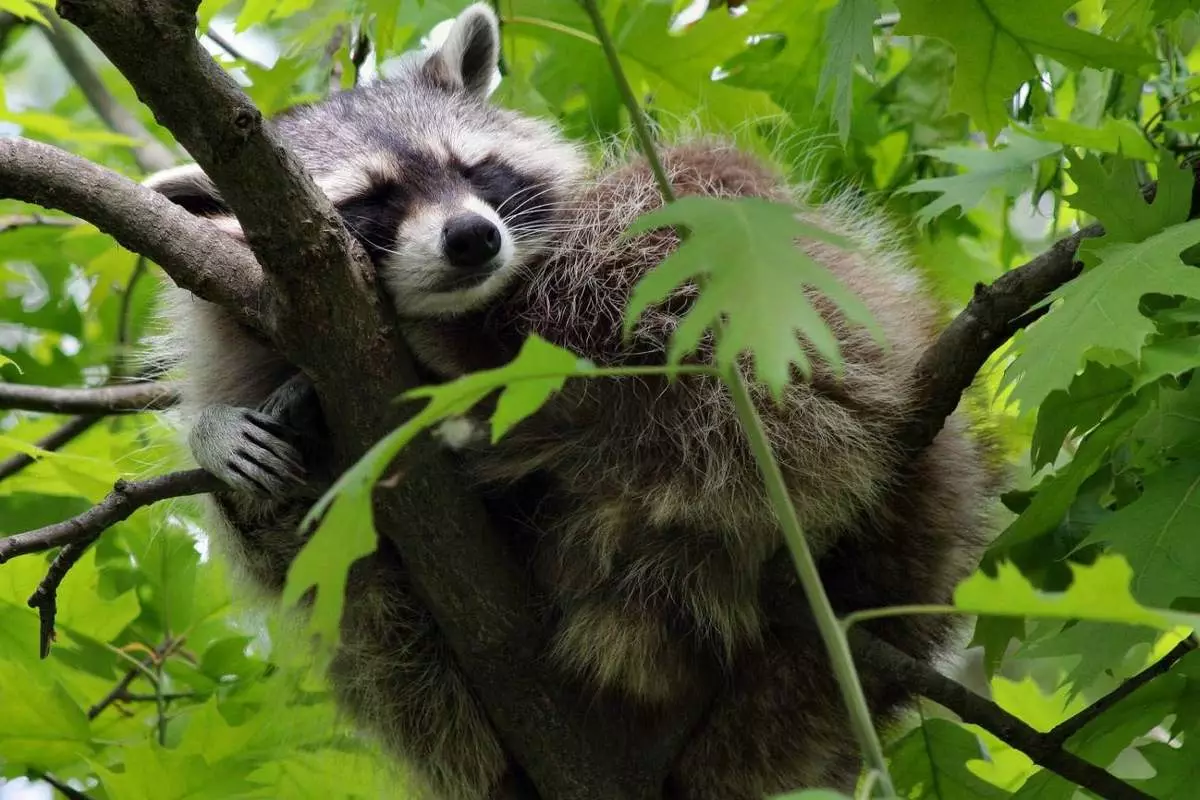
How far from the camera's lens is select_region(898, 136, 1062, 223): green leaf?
310 centimetres

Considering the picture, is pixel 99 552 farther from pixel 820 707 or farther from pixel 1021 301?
pixel 1021 301

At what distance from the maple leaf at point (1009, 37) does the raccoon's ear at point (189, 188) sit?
185 centimetres

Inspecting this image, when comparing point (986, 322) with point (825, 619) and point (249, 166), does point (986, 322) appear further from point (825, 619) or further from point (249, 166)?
point (249, 166)

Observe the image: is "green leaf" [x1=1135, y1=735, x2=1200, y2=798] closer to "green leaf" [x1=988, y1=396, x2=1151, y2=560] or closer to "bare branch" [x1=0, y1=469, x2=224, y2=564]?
"green leaf" [x1=988, y1=396, x2=1151, y2=560]

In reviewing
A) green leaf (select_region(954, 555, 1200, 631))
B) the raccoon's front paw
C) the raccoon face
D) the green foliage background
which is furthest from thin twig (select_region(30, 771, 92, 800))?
green leaf (select_region(954, 555, 1200, 631))

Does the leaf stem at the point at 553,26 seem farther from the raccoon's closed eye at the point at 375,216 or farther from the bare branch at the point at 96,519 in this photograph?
the bare branch at the point at 96,519

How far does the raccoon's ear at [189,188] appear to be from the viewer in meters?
3.40

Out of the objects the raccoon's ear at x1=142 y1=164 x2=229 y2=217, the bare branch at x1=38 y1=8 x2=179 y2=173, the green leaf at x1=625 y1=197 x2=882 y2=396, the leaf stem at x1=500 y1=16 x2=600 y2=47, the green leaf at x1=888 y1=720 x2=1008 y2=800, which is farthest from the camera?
the bare branch at x1=38 y1=8 x2=179 y2=173

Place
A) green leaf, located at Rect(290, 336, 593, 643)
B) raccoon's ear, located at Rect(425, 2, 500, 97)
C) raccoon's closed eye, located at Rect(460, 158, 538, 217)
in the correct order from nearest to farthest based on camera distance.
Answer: green leaf, located at Rect(290, 336, 593, 643)
raccoon's closed eye, located at Rect(460, 158, 538, 217)
raccoon's ear, located at Rect(425, 2, 500, 97)

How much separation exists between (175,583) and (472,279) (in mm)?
1600

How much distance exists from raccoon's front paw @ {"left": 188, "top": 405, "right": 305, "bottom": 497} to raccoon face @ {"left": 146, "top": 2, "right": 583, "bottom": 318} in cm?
43

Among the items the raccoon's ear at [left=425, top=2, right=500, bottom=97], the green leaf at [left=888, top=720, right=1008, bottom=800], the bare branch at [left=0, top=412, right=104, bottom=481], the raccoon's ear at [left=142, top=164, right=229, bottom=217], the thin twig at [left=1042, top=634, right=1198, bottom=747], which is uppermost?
the raccoon's ear at [left=425, top=2, right=500, bottom=97]

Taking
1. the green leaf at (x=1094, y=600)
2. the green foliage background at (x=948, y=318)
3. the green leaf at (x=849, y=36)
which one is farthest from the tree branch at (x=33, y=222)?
the green leaf at (x=1094, y=600)

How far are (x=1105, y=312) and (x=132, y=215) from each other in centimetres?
184
